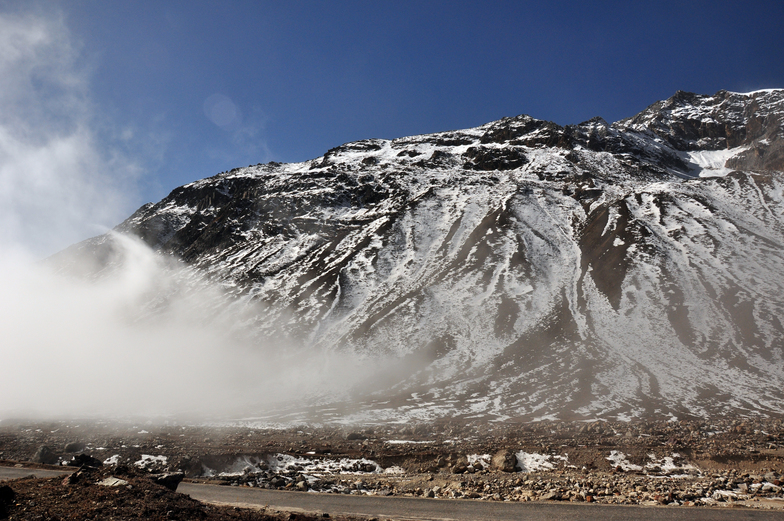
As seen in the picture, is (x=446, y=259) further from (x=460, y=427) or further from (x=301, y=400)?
(x=460, y=427)

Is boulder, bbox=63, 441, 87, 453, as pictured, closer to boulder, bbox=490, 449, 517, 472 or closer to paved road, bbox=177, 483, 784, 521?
paved road, bbox=177, 483, 784, 521

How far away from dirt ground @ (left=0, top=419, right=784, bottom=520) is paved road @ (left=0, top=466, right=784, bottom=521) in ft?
2.81

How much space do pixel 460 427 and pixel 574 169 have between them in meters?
134

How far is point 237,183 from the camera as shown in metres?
182

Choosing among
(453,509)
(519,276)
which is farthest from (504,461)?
(519,276)

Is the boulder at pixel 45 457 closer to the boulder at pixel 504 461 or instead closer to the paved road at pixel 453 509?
the paved road at pixel 453 509

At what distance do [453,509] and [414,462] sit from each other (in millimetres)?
9029

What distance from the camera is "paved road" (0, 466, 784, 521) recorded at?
48.6 feet

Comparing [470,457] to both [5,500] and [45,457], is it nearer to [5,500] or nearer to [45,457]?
[5,500]

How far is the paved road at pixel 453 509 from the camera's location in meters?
14.8

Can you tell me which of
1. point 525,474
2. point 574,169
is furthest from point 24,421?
point 574,169

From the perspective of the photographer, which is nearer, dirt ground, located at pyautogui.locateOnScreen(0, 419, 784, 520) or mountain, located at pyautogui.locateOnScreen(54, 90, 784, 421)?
dirt ground, located at pyautogui.locateOnScreen(0, 419, 784, 520)

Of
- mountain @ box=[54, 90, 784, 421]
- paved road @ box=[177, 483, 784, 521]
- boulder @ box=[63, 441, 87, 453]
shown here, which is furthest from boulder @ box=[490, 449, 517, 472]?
boulder @ box=[63, 441, 87, 453]

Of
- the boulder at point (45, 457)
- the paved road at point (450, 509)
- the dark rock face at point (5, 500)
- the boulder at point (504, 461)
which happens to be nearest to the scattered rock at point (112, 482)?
the dark rock face at point (5, 500)
